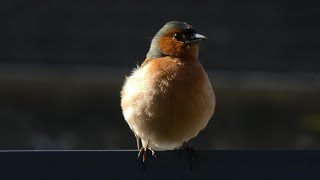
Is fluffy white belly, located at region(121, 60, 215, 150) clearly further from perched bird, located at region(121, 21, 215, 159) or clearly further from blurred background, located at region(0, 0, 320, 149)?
blurred background, located at region(0, 0, 320, 149)

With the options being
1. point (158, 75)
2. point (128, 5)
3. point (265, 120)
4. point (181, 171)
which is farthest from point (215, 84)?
point (181, 171)

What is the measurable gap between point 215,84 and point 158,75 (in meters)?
4.61

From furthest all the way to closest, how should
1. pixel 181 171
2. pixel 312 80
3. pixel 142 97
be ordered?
pixel 312 80
pixel 142 97
pixel 181 171

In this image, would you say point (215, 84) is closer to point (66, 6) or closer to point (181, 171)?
point (66, 6)

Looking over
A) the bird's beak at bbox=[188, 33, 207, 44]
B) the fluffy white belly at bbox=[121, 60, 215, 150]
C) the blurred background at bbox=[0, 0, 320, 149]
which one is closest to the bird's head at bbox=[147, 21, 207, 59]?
the bird's beak at bbox=[188, 33, 207, 44]

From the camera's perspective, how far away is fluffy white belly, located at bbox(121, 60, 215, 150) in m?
3.68

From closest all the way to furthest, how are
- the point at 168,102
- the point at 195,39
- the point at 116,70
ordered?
the point at 168,102 → the point at 195,39 → the point at 116,70

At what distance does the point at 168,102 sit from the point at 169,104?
10 mm

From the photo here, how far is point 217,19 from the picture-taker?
847cm

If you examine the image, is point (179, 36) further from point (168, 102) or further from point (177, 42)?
point (168, 102)

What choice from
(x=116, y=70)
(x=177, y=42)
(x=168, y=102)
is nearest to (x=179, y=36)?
(x=177, y=42)

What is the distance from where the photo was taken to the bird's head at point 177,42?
404 cm

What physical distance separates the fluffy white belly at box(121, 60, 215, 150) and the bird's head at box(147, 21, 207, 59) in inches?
7.1

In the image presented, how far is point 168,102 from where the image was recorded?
3.68 metres
